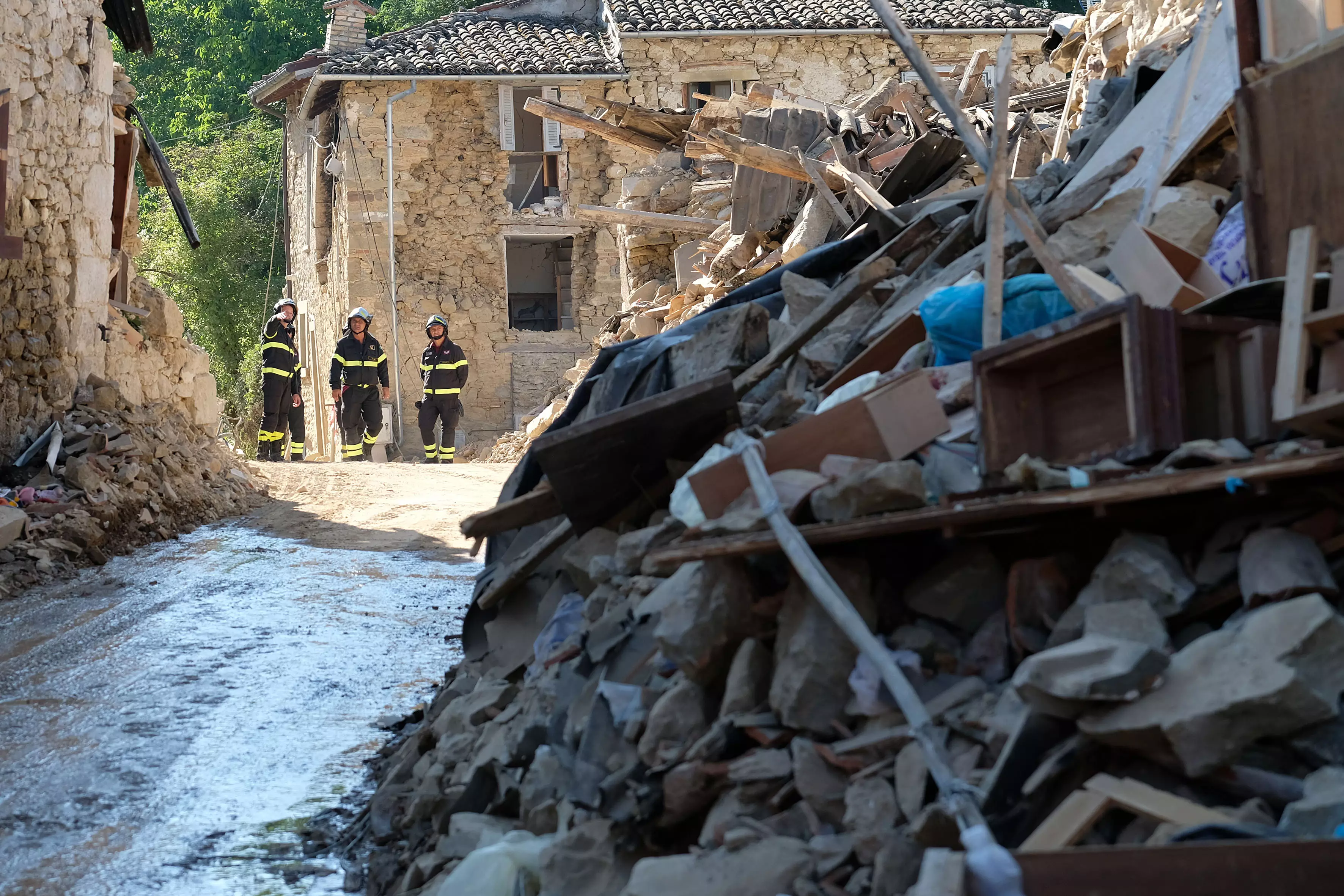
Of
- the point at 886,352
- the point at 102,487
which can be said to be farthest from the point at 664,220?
the point at 886,352

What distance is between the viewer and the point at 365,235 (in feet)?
71.3

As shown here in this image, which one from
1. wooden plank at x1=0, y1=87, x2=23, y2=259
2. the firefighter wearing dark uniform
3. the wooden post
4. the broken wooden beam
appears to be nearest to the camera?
the wooden post

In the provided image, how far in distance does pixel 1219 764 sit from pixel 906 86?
Answer: 10089 mm

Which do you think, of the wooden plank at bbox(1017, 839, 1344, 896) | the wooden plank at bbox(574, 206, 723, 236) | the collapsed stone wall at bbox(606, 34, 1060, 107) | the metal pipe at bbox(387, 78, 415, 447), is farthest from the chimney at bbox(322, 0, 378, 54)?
the wooden plank at bbox(1017, 839, 1344, 896)

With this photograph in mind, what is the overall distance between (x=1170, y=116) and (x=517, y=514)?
3260mm

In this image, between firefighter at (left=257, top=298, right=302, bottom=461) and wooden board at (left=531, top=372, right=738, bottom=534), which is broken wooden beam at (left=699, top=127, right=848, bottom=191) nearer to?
wooden board at (left=531, top=372, right=738, bottom=534)

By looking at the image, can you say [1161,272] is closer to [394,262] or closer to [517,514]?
[517,514]

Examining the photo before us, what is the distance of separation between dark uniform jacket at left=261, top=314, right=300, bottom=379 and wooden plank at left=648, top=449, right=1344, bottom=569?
12.8 m

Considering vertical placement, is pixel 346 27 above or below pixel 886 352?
above

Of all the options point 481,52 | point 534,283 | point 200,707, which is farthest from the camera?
point 534,283

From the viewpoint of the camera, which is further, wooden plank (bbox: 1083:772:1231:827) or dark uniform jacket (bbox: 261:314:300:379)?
dark uniform jacket (bbox: 261:314:300:379)

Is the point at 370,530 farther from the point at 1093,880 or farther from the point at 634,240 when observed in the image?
the point at 1093,880

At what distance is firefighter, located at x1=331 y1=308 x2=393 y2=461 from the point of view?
16031mm

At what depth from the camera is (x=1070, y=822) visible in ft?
8.02
